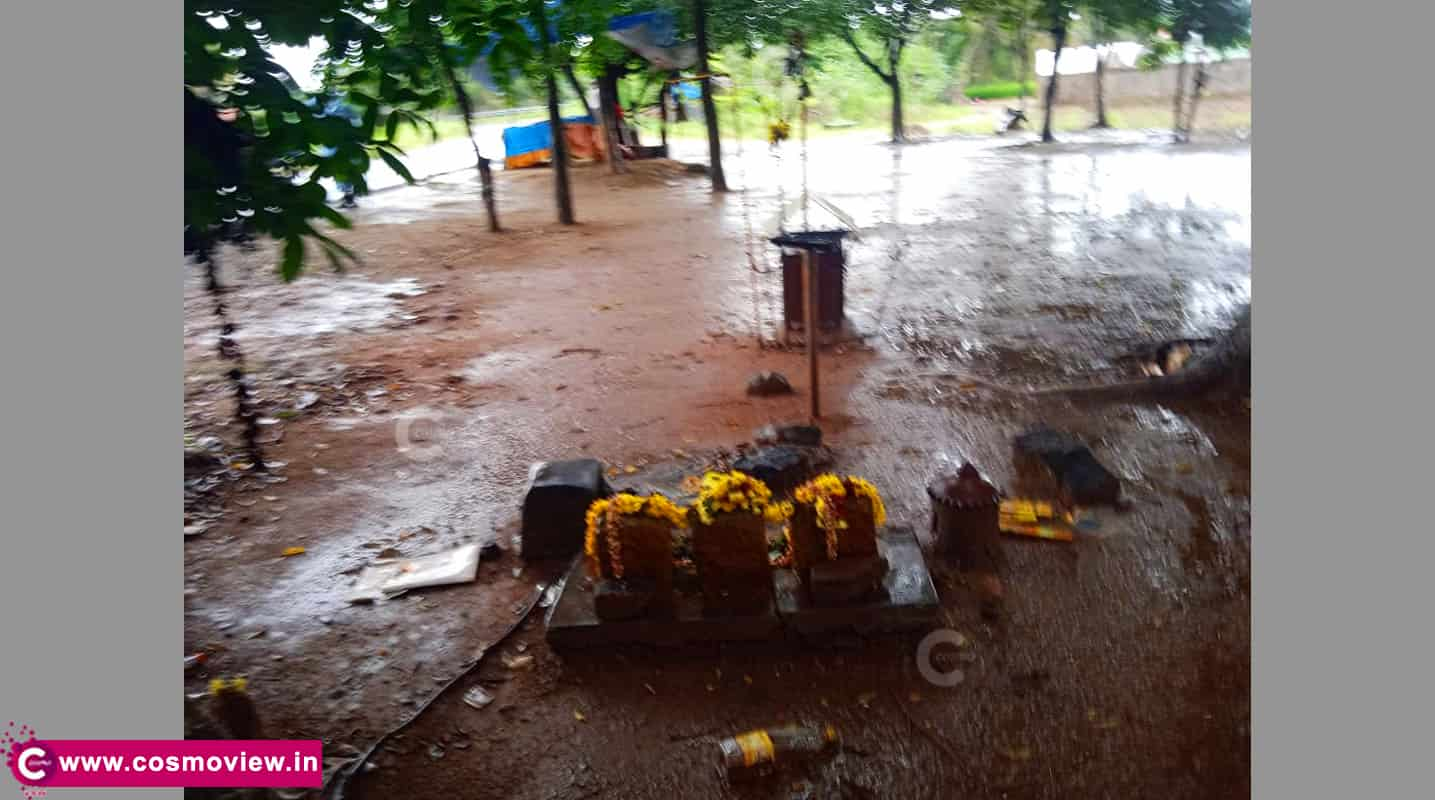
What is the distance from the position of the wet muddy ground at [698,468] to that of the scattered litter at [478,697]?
4cm

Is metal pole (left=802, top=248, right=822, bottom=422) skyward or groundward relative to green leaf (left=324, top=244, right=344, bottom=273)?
groundward

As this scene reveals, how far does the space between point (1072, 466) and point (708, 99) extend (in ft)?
24.1

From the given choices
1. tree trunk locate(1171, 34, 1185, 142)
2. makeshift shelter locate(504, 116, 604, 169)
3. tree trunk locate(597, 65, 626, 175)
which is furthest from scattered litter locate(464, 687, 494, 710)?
makeshift shelter locate(504, 116, 604, 169)

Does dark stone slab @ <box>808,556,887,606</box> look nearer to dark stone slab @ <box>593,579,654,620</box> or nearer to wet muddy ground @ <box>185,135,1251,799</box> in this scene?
wet muddy ground @ <box>185,135,1251,799</box>

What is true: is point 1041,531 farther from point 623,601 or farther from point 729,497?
point 623,601

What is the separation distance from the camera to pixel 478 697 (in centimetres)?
253

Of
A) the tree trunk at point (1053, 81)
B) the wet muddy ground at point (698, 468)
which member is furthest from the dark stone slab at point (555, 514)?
the tree trunk at point (1053, 81)

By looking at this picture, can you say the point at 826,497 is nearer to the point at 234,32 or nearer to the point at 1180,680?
the point at 1180,680

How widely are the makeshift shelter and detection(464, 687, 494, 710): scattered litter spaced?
14134 mm

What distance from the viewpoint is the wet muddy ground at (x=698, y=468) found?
2295 millimetres

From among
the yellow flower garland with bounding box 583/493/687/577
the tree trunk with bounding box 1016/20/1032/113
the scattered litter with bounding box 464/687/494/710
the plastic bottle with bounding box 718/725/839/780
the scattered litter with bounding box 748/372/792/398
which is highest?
the tree trunk with bounding box 1016/20/1032/113

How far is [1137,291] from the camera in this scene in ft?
21.8

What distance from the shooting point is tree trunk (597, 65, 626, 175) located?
1309 centimetres

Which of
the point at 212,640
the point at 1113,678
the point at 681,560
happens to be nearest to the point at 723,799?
the point at 681,560
